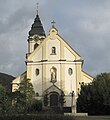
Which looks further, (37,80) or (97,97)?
(37,80)

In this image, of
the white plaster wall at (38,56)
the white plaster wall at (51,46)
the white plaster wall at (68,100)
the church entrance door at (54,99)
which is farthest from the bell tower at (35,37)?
the white plaster wall at (68,100)

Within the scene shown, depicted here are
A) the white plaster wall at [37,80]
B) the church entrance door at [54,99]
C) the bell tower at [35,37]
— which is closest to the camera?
the church entrance door at [54,99]

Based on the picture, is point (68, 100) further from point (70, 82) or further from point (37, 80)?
point (37, 80)

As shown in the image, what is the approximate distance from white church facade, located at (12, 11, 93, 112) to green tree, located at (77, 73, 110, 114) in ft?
25.9

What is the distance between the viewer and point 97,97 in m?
60.2

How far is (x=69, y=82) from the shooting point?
72438 mm

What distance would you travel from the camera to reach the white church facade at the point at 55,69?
236ft

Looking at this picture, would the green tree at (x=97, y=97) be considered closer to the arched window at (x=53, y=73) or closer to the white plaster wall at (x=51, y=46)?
the arched window at (x=53, y=73)

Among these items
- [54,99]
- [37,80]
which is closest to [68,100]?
[54,99]

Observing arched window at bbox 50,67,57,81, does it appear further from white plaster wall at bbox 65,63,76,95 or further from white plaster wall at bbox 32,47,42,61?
white plaster wall at bbox 32,47,42,61

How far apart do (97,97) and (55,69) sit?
1493 cm

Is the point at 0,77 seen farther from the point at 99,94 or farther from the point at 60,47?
the point at 99,94

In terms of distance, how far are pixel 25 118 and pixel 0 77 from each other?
70.0m

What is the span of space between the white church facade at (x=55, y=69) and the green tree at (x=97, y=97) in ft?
25.9
